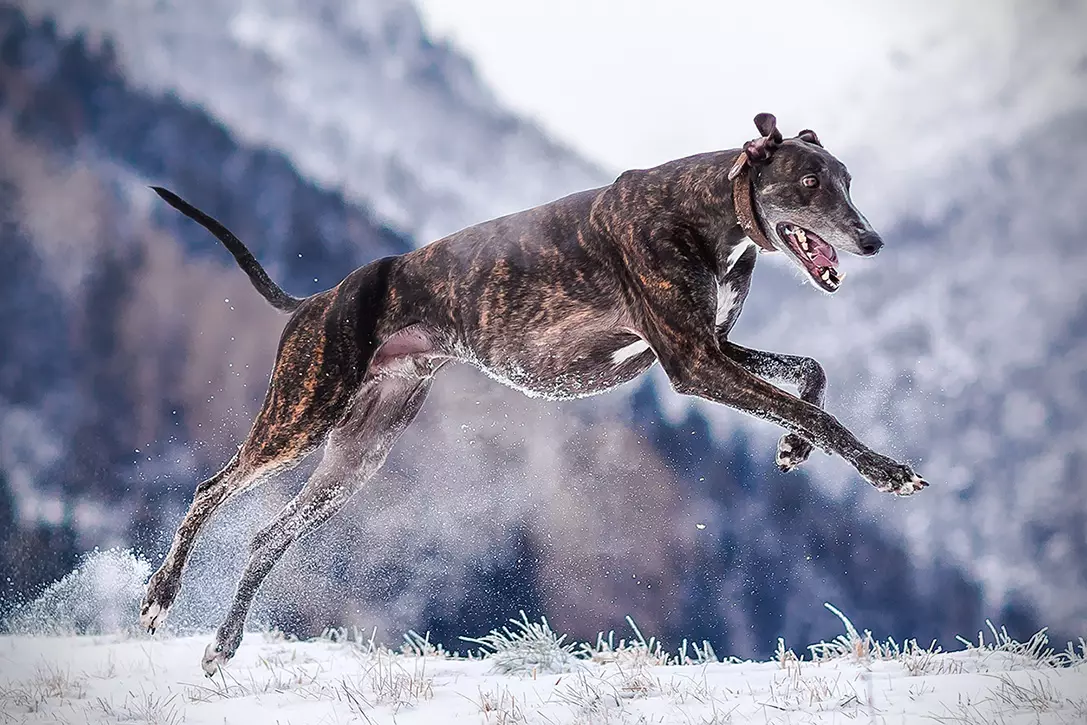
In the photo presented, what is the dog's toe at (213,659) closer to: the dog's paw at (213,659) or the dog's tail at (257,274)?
the dog's paw at (213,659)

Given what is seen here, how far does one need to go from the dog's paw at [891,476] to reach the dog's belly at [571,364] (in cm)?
90

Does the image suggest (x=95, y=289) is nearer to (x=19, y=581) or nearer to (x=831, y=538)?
(x=19, y=581)

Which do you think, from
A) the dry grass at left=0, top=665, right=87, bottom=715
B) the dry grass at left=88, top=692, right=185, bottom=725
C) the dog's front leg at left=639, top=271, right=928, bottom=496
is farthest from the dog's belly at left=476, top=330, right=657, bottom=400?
the dry grass at left=0, top=665, right=87, bottom=715

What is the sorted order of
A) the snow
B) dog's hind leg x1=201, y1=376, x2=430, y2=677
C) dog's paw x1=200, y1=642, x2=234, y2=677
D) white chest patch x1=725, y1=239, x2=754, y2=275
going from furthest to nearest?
dog's hind leg x1=201, y1=376, x2=430, y2=677 → dog's paw x1=200, y1=642, x2=234, y2=677 → white chest patch x1=725, y1=239, x2=754, y2=275 → the snow

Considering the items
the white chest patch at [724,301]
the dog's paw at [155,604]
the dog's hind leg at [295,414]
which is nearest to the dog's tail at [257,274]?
the dog's hind leg at [295,414]

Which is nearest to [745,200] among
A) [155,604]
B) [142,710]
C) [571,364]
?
[571,364]

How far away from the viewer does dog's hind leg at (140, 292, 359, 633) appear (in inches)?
118

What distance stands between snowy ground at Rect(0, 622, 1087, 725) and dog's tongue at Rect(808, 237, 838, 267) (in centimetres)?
121

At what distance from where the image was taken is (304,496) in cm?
330

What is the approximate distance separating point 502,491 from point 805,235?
309cm

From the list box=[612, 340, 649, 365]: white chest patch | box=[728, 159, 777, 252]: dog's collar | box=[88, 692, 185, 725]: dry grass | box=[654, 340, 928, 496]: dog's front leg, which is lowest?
box=[88, 692, 185, 725]: dry grass

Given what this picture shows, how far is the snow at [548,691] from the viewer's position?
2221 mm

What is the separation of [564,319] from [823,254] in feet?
Result: 2.74

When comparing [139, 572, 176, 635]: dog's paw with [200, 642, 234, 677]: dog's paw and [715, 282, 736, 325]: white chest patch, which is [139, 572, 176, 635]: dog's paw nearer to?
[200, 642, 234, 677]: dog's paw
